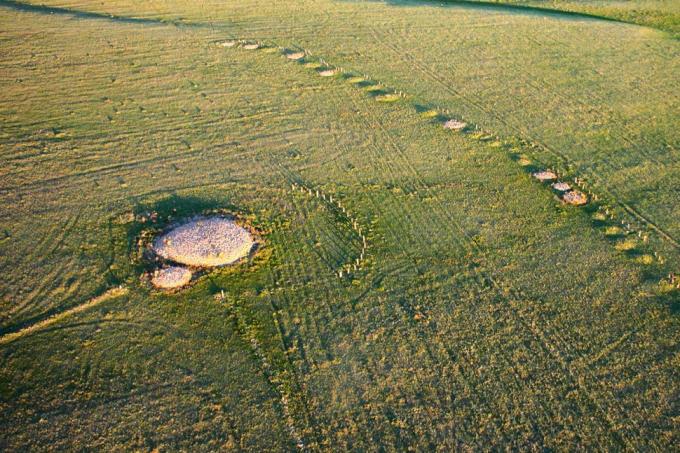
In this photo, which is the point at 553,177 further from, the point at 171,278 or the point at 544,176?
the point at 171,278

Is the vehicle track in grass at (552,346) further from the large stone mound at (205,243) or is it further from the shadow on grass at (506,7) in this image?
the shadow on grass at (506,7)

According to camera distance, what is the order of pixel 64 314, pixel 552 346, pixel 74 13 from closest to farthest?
pixel 552 346
pixel 64 314
pixel 74 13

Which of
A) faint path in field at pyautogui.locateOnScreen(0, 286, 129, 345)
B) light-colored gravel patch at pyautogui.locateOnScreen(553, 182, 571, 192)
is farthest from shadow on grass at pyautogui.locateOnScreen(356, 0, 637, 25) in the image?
faint path in field at pyautogui.locateOnScreen(0, 286, 129, 345)

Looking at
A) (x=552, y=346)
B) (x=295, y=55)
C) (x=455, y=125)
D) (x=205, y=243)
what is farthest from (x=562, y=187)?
(x=295, y=55)

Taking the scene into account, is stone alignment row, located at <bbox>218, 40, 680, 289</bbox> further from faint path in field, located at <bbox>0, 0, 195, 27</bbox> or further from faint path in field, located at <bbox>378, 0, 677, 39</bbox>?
faint path in field, located at <bbox>378, 0, 677, 39</bbox>

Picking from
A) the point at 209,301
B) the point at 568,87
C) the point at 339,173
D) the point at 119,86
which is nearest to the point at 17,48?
the point at 119,86

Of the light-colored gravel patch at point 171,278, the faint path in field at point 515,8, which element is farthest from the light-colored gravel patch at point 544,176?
the faint path in field at point 515,8
